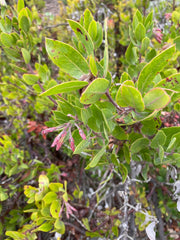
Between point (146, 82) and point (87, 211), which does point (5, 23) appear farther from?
point (87, 211)

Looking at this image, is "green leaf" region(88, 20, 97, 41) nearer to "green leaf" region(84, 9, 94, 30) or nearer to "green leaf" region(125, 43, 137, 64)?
"green leaf" region(84, 9, 94, 30)

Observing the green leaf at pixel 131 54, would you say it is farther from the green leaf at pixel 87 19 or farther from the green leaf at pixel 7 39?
the green leaf at pixel 7 39

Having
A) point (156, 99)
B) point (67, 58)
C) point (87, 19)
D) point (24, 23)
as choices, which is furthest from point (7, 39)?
point (156, 99)

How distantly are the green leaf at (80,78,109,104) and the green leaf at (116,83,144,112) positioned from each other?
0.14 feet

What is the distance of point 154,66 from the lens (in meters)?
0.48

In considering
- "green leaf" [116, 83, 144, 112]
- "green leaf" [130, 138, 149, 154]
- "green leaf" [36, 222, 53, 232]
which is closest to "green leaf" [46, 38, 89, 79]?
"green leaf" [116, 83, 144, 112]

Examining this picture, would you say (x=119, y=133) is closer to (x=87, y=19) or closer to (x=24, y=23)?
(x=87, y=19)

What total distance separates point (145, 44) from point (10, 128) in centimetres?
158

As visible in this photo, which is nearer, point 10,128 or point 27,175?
point 27,175

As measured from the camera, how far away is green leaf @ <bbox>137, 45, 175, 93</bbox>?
449 mm

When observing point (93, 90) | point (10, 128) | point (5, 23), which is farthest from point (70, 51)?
point (10, 128)

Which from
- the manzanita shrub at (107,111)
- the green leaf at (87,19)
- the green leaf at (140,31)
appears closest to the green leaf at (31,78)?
the manzanita shrub at (107,111)

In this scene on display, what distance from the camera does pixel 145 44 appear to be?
88cm

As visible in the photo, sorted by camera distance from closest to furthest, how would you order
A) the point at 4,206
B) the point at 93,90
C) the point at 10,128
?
the point at 93,90, the point at 4,206, the point at 10,128
